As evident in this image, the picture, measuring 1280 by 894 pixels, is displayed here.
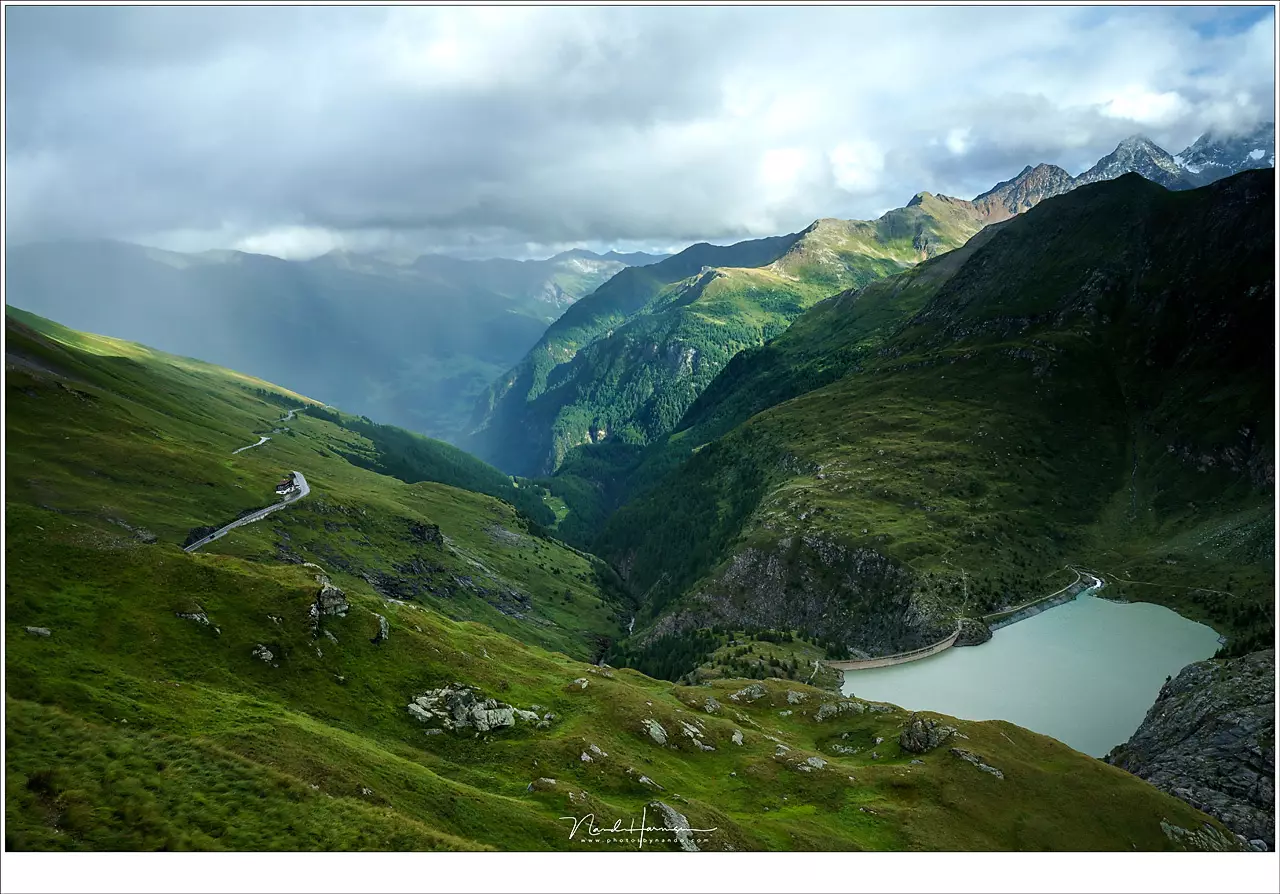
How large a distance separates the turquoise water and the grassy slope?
138 ft

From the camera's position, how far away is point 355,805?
37.5 metres

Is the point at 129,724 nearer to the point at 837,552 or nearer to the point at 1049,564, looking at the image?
the point at 837,552

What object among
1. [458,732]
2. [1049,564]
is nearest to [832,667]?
[1049,564]

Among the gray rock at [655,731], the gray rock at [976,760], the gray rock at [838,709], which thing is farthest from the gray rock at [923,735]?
the gray rock at [655,731]

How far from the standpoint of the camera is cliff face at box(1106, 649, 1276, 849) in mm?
65625

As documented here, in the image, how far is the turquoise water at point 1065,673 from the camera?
113062 millimetres

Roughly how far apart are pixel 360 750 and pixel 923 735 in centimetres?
5915

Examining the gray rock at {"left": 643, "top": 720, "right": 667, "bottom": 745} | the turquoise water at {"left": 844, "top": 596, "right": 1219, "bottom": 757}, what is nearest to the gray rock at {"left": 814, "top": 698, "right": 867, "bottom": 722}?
the turquoise water at {"left": 844, "top": 596, "right": 1219, "bottom": 757}

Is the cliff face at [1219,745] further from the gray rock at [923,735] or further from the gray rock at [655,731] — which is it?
the gray rock at [655,731]

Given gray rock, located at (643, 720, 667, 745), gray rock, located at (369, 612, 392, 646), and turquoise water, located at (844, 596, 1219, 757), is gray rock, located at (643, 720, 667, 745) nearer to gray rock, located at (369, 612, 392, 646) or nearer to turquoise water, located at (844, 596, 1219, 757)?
gray rock, located at (369, 612, 392, 646)

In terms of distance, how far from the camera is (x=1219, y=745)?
73562mm

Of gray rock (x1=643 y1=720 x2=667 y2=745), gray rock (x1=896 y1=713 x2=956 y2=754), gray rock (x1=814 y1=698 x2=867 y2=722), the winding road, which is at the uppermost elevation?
the winding road

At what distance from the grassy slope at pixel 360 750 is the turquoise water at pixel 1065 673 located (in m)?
42.1

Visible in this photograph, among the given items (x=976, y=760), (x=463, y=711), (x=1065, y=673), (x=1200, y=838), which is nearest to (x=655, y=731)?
(x=463, y=711)
